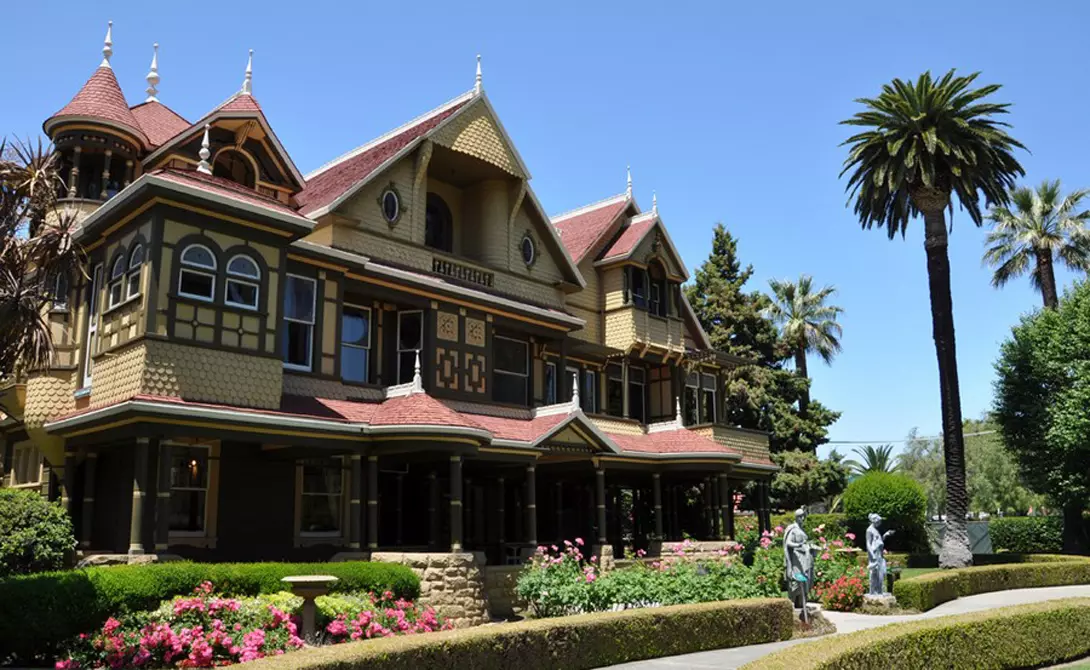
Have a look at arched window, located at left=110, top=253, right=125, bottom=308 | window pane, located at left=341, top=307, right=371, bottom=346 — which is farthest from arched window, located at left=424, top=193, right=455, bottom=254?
arched window, located at left=110, top=253, right=125, bottom=308

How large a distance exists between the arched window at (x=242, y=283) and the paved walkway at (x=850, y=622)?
1107 cm

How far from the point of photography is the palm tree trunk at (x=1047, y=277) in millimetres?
48250

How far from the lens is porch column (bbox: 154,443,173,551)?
688 inches

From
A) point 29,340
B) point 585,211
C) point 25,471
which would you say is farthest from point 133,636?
point 585,211

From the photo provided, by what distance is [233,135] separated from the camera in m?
24.0

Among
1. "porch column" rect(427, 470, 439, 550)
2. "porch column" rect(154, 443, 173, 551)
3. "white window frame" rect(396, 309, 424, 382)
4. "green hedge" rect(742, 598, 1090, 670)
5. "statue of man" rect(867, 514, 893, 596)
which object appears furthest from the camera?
"white window frame" rect(396, 309, 424, 382)

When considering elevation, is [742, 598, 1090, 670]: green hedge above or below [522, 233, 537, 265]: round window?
below

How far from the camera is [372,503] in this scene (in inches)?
829

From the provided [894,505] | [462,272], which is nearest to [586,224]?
[462,272]

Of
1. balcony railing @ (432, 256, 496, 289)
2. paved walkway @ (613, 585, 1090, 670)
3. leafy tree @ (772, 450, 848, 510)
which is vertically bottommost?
paved walkway @ (613, 585, 1090, 670)

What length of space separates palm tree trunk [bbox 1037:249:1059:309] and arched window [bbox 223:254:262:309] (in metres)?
42.4

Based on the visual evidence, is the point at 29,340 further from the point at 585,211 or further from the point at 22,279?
the point at 585,211

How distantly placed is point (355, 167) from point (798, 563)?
53.8 feet

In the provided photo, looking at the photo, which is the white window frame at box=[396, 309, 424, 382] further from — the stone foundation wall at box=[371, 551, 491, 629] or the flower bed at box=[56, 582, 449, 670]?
the flower bed at box=[56, 582, 449, 670]
